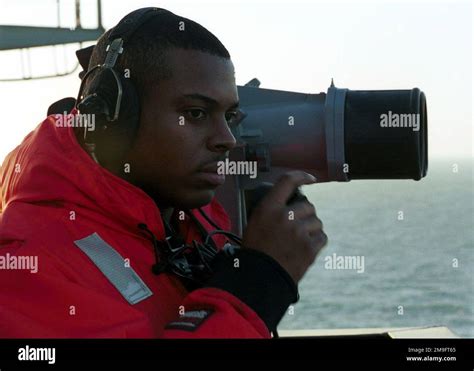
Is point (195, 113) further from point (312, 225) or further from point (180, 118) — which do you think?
point (312, 225)

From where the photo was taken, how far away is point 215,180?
134 cm

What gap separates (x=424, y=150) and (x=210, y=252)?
0.42 meters

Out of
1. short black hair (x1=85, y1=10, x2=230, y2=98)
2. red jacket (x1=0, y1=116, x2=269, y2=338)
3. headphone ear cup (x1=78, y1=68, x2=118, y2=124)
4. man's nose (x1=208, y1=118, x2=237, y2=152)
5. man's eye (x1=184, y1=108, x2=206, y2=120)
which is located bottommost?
red jacket (x1=0, y1=116, x2=269, y2=338)

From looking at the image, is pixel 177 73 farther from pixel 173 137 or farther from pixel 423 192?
pixel 423 192

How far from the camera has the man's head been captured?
132 cm

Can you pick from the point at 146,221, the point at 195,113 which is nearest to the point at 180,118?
the point at 195,113

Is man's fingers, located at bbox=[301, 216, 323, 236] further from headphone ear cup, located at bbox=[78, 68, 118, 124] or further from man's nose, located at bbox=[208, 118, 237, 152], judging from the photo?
headphone ear cup, located at bbox=[78, 68, 118, 124]

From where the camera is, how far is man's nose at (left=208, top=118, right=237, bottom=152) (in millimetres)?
1323

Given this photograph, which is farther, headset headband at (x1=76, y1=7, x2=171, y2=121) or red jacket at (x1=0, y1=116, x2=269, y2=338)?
headset headband at (x1=76, y1=7, x2=171, y2=121)

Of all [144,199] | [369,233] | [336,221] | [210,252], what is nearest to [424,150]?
[210,252]

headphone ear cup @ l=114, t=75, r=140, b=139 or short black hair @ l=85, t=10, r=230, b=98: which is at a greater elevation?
short black hair @ l=85, t=10, r=230, b=98

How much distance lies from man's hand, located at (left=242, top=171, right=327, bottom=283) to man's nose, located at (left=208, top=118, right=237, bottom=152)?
0.09 meters

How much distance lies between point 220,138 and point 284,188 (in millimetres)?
115

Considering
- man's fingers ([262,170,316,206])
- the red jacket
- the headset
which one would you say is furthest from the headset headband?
man's fingers ([262,170,316,206])
